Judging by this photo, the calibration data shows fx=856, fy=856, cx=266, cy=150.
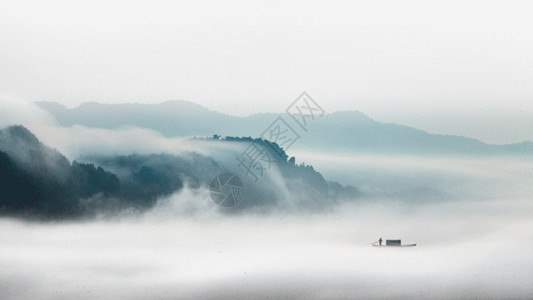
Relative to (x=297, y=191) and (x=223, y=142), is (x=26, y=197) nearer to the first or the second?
(x=223, y=142)

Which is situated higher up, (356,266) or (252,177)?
(252,177)

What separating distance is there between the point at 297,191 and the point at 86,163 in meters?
4.53

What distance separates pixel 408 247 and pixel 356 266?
1180 mm

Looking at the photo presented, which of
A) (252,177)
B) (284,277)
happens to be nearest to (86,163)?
(252,177)

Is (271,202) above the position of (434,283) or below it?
above

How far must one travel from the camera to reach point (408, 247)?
59.6ft

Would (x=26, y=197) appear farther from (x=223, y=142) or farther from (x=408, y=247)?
(x=408, y=247)

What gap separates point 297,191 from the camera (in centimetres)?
1842

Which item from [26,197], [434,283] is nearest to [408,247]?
[434,283]

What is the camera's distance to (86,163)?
714 inches

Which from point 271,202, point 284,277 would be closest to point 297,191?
point 271,202

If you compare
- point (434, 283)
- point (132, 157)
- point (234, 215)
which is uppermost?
point (132, 157)

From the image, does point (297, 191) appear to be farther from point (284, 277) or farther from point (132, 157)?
point (132, 157)

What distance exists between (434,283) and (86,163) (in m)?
7.76
